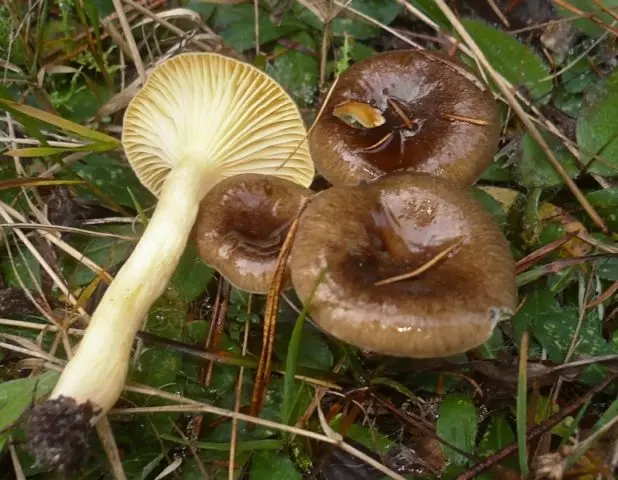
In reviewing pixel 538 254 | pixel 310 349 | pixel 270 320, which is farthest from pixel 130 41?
pixel 538 254

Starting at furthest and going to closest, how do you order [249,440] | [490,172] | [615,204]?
1. [490,172]
2. [615,204]
3. [249,440]

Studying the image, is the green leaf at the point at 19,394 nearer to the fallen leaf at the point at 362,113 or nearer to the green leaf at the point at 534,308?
the fallen leaf at the point at 362,113

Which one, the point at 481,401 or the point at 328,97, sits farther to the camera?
the point at 328,97

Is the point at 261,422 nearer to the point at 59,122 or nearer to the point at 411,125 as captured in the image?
the point at 411,125

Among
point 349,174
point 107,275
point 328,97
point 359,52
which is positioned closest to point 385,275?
point 349,174

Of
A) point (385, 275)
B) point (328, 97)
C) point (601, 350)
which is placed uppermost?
point (328, 97)

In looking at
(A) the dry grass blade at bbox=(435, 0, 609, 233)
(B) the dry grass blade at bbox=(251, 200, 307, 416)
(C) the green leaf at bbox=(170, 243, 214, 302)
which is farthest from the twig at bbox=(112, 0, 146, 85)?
(A) the dry grass blade at bbox=(435, 0, 609, 233)

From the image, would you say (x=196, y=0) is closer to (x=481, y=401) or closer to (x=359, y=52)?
(x=359, y=52)

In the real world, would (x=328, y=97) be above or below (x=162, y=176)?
Result: above
